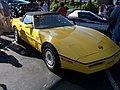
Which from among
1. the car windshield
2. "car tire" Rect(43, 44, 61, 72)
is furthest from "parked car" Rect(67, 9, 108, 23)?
"car tire" Rect(43, 44, 61, 72)

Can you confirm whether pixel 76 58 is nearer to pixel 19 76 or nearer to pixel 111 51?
pixel 111 51

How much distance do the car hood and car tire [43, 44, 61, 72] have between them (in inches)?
5.7

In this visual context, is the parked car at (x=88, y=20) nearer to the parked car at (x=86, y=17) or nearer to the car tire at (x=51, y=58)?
the parked car at (x=86, y=17)

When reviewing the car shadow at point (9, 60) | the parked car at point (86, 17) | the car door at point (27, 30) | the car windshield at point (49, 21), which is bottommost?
the car shadow at point (9, 60)

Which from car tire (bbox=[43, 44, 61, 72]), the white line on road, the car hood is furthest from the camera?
car tire (bbox=[43, 44, 61, 72])

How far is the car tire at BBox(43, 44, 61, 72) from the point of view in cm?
516

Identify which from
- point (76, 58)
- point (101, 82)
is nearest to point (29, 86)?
point (76, 58)

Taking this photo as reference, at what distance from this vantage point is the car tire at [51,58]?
5.16 m

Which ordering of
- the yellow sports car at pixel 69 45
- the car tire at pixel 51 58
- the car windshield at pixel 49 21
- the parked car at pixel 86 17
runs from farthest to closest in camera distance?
1. the parked car at pixel 86 17
2. the car windshield at pixel 49 21
3. the car tire at pixel 51 58
4. the yellow sports car at pixel 69 45

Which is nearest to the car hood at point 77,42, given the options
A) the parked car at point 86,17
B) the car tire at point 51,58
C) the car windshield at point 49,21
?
the car tire at point 51,58

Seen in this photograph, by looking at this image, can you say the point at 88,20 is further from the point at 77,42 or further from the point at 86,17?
the point at 77,42

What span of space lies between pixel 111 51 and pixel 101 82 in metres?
0.75

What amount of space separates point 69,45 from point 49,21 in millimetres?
1757

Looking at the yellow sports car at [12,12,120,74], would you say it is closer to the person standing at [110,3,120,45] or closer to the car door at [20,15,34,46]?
the car door at [20,15,34,46]
